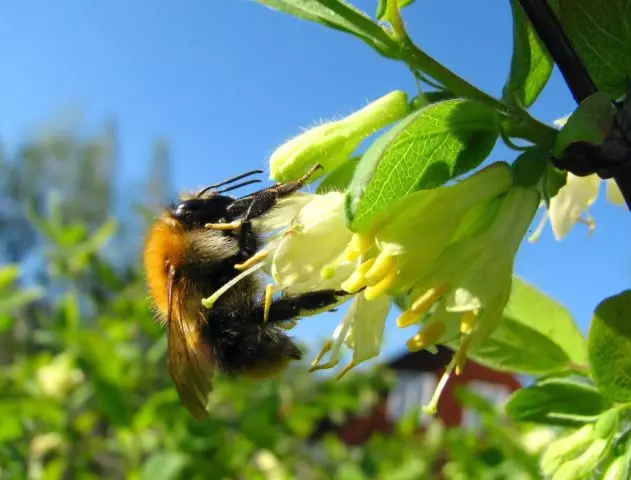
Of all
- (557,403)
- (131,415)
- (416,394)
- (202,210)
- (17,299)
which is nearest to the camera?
(557,403)

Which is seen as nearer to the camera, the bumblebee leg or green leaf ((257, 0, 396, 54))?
green leaf ((257, 0, 396, 54))

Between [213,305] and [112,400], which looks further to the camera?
[112,400]

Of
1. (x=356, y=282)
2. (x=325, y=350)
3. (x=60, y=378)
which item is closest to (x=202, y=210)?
(x=325, y=350)

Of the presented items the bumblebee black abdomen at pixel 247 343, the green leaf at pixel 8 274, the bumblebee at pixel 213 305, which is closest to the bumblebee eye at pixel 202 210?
the bumblebee at pixel 213 305

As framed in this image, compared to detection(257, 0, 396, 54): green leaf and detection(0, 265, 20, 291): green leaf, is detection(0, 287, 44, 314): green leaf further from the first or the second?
detection(257, 0, 396, 54): green leaf

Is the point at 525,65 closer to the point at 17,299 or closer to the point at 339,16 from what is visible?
the point at 339,16

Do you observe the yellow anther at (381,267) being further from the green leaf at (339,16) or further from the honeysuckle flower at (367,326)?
the green leaf at (339,16)

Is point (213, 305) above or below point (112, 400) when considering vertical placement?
above

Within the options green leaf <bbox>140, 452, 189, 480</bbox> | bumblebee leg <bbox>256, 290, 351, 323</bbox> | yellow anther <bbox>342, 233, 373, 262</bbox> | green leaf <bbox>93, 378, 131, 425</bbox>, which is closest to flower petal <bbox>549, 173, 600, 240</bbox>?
bumblebee leg <bbox>256, 290, 351, 323</bbox>
